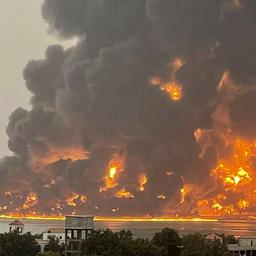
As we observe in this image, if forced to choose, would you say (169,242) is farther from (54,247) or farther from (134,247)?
(54,247)

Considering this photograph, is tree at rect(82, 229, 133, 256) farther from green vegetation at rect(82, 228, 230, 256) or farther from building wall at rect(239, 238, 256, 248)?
building wall at rect(239, 238, 256, 248)

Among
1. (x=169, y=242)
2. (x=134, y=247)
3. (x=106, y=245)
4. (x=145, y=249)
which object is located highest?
(x=169, y=242)

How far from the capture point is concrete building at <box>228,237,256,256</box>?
59259mm

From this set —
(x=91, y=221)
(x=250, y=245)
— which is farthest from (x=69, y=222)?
(x=250, y=245)

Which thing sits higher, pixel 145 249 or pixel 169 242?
pixel 169 242

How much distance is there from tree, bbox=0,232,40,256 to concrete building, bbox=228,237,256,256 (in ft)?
65.4

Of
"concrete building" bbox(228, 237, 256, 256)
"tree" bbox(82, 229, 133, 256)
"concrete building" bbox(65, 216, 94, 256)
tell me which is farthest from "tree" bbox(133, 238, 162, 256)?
"concrete building" bbox(228, 237, 256, 256)

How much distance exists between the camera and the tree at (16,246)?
47912 millimetres

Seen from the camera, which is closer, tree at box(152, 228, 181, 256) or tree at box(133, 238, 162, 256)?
tree at box(133, 238, 162, 256)

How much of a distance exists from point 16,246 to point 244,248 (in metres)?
23.3

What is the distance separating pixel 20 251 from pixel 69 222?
5.65 meters

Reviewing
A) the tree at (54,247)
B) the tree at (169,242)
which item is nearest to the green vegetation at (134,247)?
the tree at (169,242)

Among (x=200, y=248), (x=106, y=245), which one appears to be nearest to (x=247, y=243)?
(x=200, y=248)

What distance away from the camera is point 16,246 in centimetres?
4850
